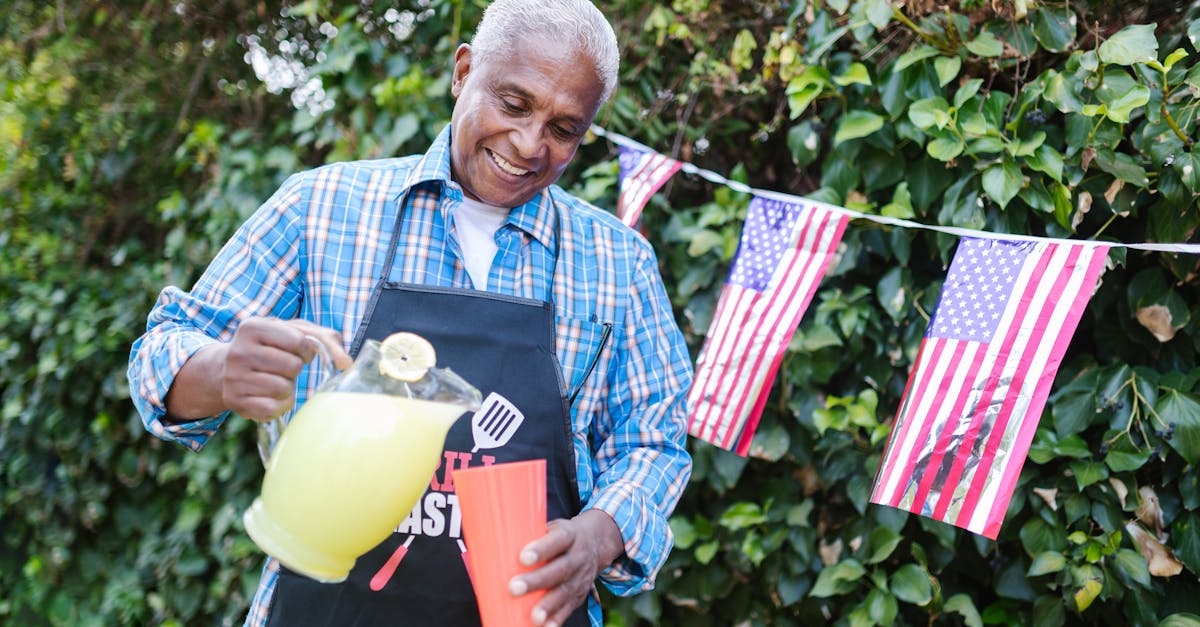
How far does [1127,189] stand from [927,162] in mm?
379

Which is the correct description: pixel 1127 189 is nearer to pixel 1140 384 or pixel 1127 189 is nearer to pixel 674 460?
pixel 1140 384

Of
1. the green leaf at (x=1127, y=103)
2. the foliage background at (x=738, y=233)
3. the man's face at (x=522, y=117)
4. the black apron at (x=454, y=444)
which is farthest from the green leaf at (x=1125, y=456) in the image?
the man's face at (x=522, y=117)

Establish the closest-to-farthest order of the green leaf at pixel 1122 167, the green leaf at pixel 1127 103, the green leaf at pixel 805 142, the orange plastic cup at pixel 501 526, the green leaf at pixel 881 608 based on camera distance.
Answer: the orange plastic cup at pixel 501 526 → the green leaf at pixel 1127 103 → the green leaf at pixel 1122 167 → the green leaf at pixel 881 608 → the green leaf at pixel 805 142

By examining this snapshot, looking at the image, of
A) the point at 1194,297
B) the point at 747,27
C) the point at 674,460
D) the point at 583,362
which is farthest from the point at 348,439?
the point at 747,27

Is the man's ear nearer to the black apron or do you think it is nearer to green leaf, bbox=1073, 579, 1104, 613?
the black apron

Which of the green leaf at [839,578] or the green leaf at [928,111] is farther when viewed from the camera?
the green leaf at [839,578]

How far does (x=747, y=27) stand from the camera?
2441 mm

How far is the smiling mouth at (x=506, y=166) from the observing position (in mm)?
1308

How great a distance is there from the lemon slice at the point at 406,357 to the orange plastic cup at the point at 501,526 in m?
0.11

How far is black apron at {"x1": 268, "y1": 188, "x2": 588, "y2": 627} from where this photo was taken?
3.89 ft

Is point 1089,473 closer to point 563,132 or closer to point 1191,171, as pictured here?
point 1191,171

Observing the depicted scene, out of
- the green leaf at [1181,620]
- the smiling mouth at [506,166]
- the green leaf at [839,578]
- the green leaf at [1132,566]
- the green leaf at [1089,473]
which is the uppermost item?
the smiling mouth at [506,166]

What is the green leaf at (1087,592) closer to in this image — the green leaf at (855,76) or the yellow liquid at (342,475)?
the green leaf at (855,76)

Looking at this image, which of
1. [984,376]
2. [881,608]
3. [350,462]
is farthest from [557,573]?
[881,608]
